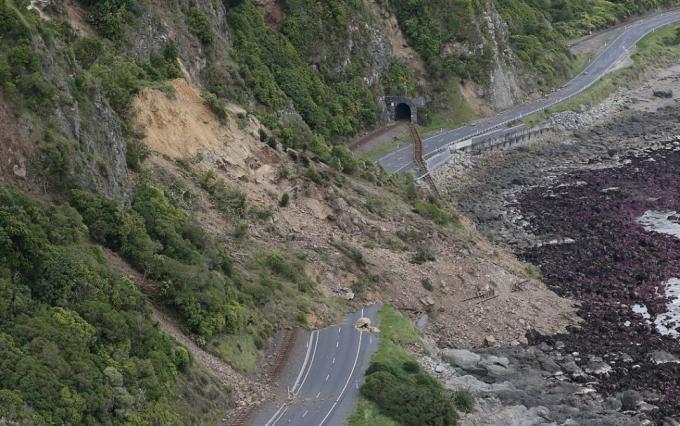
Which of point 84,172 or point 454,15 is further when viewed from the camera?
point 454,15

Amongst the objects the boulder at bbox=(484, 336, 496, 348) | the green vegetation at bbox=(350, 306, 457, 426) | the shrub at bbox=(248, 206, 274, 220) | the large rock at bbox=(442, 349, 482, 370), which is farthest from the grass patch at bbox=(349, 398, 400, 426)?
the shrub at bbox=(248, 206, 274, 220)

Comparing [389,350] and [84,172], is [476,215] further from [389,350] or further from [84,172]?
[84,172]

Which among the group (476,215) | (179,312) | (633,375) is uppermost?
(179,312)

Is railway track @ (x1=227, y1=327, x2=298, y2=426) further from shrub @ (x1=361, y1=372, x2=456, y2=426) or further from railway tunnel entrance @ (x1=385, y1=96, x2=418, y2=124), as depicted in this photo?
railway tunnel entrance @ (x1=385, y1=96, x2=418, y2=124)

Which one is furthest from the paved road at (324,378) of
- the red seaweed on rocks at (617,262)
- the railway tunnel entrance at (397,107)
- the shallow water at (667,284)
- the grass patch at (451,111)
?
the grass patch at (451,111)

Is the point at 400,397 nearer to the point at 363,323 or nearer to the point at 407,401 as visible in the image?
the point at 407,401

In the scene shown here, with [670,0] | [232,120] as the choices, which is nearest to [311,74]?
[232,120]
